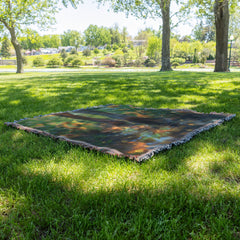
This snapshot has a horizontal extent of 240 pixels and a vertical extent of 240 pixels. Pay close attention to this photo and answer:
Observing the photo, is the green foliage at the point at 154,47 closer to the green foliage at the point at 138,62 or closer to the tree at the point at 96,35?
the green foliage at the point at 138,62

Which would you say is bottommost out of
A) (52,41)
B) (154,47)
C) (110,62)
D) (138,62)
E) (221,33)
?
(138,62)

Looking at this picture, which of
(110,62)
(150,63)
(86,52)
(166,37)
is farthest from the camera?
(86,52)

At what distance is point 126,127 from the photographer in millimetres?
3230

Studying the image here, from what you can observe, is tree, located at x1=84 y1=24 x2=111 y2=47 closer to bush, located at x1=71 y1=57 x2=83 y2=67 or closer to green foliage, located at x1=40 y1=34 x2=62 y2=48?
green foliage, located at x1=40 y1=34 x2=62 y2=48

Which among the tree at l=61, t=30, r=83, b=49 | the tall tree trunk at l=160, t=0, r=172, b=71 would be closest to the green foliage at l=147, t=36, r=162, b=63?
the tall tree trunk at l=160, t=0, r=172, b=71

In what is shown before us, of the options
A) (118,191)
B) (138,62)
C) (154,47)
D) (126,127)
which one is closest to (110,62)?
(138,62)

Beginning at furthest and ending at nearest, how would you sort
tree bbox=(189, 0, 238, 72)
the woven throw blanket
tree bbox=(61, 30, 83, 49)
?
tree bbox=(61, 30, 83, 49) < tree bbox=(189, 0, 238, 72) < the woven throw blanket

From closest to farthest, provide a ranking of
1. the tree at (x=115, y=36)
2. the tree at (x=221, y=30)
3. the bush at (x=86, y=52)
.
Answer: the tree at (x=221, y=30) < the bush at (x=86, y=52) < the tree at (x=115, y=36)

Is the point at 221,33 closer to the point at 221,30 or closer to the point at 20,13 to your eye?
the point at 221,30

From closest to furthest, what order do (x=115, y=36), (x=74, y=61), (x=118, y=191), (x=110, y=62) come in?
(x=118, y=191) < (x=74, y=61) < (x=110, y=62) < (x=115, y=36)

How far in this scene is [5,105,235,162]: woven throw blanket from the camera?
8.14ft

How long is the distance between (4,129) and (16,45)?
1965cm

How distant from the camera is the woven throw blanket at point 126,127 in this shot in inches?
97.7

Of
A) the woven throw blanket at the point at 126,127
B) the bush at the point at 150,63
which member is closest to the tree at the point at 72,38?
the bush at the point at 150,63
